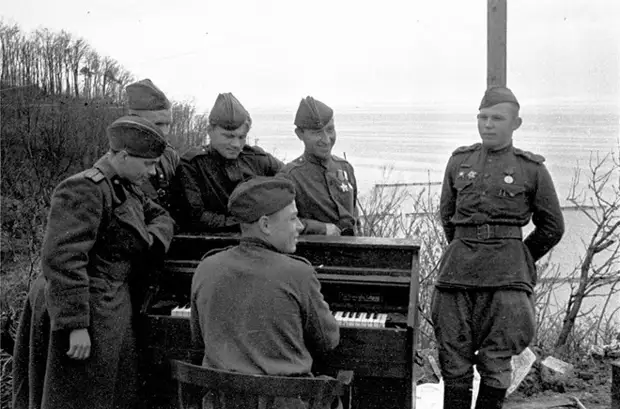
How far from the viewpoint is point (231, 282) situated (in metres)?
3.05

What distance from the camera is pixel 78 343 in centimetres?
362

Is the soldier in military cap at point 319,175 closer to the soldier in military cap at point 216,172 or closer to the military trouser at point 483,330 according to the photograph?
the soldier in military cap at point 216,172

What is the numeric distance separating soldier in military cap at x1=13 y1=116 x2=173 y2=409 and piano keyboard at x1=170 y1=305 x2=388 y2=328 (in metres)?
0.30

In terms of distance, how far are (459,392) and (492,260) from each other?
2.81 feet

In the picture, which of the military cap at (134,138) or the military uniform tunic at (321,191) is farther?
the military uniform tunic at (321,191)

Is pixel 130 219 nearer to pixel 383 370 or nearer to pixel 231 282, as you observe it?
pixel 231 282

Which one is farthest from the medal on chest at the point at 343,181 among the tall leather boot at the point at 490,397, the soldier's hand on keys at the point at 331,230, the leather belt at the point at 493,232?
the tall leather boot at the point at 490,397

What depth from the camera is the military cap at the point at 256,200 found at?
3.24 m

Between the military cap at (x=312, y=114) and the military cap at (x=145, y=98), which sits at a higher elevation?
the military cap at (x=145, y=98)

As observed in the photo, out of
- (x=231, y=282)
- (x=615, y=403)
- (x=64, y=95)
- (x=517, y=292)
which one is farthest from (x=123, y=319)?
(x=64, y=95)

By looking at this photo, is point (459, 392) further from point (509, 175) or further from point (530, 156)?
point (530, 156)

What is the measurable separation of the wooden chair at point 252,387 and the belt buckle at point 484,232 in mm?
1784

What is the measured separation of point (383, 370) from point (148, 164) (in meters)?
1.68

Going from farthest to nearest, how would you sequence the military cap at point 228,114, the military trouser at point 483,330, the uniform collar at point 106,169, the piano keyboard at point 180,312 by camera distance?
1. the military cap at point 228,114
2. the military trouser at point 483,330
3. the piano keyboard at point 180,312
4. the uniform collar at point 106,169
